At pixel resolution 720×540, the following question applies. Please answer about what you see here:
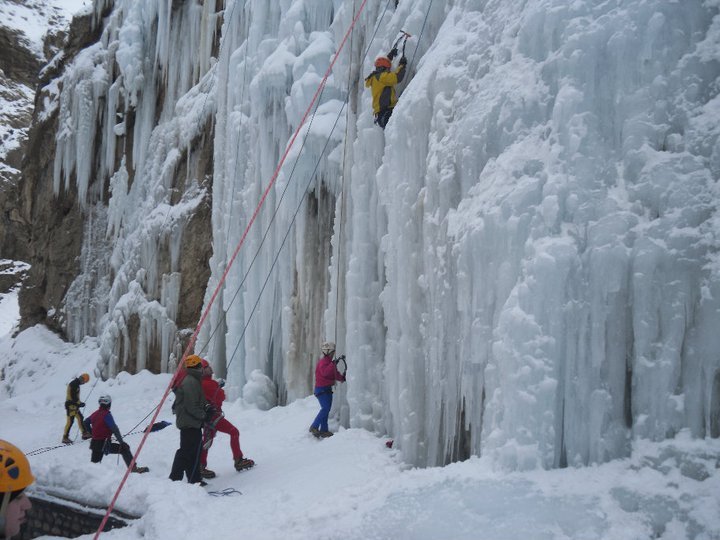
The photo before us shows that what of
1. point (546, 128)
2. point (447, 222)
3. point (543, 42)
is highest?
point (543, 42)

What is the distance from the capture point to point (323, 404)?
20.9 ft

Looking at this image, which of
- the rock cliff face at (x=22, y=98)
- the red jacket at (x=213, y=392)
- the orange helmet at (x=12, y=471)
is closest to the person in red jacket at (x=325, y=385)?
the red jacket at (x=213, y=392)

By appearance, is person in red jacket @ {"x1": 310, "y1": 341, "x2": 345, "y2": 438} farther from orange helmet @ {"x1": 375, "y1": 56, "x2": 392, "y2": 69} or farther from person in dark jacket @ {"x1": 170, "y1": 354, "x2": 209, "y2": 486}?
orange helmet @ {"x1": 375, "y1": 56, "x2": 392, "y2": 69}

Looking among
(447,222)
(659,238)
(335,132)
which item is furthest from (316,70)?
(659,238)

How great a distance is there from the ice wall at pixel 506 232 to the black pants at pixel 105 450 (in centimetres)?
228

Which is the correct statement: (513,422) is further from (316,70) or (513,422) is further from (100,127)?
(100,127)

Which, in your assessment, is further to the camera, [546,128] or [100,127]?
[100,127]

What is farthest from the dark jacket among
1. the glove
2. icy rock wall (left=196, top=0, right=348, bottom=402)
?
icy rock wall (left=196, top=0, right=348, bottom=402)

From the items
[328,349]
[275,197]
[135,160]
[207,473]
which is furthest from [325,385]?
[135,160]

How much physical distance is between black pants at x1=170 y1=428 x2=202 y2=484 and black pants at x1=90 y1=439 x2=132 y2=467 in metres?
1.26

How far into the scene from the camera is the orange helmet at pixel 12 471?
183cm

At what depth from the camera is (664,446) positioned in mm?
3393

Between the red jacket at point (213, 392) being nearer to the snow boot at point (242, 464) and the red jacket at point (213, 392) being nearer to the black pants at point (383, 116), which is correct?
the snow boot at point (242, 464)

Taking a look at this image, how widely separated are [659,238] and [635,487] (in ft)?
4.65
